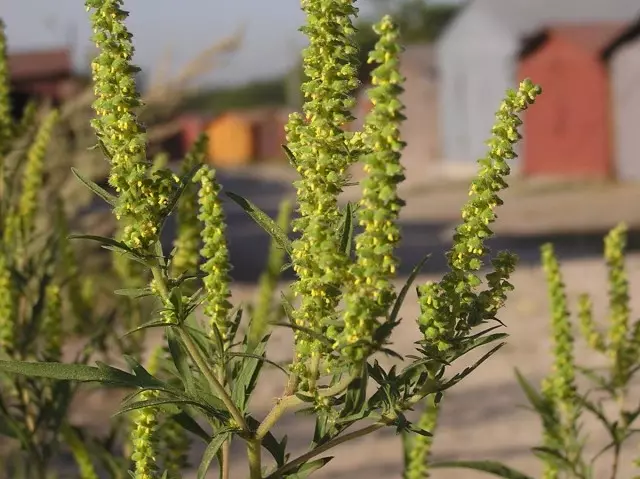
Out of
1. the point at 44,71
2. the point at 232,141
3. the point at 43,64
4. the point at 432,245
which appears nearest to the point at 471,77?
the point at 432,245

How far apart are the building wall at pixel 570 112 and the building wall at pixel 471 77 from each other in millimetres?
1158

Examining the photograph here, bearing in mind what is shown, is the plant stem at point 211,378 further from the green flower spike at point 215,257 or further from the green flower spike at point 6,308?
the green flower spike at point 6,308

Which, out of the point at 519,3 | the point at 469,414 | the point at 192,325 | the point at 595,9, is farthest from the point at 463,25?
the point at 192,325

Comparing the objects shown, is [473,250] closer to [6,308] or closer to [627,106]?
[6,308]

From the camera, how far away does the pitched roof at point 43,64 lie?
1625cm


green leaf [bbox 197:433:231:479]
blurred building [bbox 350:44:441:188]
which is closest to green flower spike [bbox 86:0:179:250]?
green leaf [bbox 197:433:231:479]

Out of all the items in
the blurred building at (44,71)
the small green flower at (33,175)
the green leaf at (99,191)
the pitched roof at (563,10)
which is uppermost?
the pitched roof at (563,10)

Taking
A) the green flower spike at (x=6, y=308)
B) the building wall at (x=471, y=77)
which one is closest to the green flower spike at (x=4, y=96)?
the green flower spike at (x=6, y=308)

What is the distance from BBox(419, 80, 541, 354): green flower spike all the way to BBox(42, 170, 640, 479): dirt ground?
1.35 m

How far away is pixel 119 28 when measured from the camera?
3.11ft

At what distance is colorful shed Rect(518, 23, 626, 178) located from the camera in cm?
2134

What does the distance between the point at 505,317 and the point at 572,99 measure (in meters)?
13.9

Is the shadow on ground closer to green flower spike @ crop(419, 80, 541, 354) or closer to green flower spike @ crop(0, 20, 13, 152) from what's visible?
green flower spike @ crop(0, 20, 13, 152)

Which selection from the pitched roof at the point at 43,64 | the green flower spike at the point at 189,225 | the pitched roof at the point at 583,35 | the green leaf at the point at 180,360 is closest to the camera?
the green leaf at the point at 180,360
